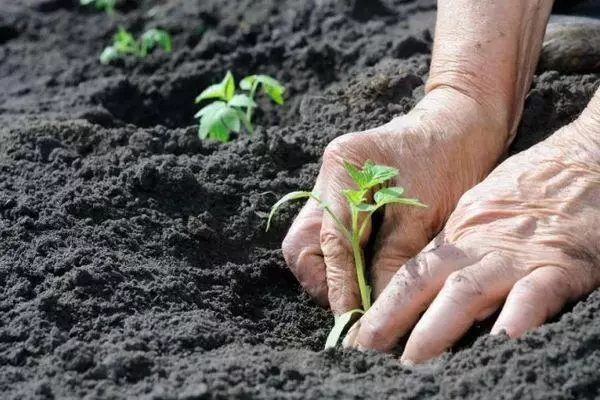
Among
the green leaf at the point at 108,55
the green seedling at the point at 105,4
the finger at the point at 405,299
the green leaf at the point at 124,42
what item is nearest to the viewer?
the finger at the point at 405,299

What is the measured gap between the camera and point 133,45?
5.05 m

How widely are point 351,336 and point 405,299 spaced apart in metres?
0.21

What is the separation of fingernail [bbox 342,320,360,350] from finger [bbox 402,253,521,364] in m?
0.20

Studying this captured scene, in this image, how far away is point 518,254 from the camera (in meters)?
2.54

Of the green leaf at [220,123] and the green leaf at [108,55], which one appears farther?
the green leaf at [108,55]

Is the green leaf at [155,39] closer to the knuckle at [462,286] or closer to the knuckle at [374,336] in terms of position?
the knuckle at [374,336]

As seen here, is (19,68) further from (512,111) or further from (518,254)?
(518,254)

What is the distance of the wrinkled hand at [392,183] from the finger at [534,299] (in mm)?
497

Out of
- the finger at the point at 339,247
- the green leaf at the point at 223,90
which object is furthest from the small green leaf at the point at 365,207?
the green leaf at the point at 223,90

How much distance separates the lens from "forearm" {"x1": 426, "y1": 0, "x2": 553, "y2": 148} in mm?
3240

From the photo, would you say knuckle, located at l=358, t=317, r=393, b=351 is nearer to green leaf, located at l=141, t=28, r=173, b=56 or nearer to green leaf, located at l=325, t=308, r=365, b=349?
green leaf, located at l=325, t=308, r=365, b=349

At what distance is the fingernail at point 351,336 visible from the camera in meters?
2.62

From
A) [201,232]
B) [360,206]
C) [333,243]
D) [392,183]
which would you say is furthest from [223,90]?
[360,206]

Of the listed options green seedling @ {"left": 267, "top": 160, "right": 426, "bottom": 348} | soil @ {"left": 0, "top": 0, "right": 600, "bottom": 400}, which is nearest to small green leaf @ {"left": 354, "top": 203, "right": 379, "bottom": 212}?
green seedling @ {"left": 267, "top": 160, "right": 426, "bottom": 348}
